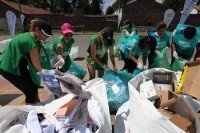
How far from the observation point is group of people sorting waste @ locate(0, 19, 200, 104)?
3635mm

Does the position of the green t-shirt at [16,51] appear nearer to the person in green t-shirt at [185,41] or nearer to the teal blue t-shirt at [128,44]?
the teal blue t-shirt at [128,44]

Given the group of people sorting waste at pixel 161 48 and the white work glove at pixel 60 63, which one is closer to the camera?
the group of people sorting waste at pixel 161 48

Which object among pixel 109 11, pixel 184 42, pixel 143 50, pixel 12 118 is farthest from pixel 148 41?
pixel 109 11

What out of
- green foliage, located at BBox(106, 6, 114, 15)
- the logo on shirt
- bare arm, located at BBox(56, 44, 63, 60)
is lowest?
green foliage, located at BBox(106, 6, 114, 15)

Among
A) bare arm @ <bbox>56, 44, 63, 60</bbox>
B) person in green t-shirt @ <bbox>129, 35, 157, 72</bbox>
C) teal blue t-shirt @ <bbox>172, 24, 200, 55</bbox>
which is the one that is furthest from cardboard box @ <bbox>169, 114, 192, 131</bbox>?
bare arm @ <bbox>56, 44, 63, 60</bbox>

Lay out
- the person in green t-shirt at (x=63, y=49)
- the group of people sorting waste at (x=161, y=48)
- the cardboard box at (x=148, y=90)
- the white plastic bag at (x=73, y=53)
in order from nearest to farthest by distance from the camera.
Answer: the cardboard box at (x=148, y=90) → the group of people sorting waste at (x=161, y=48) → the person in green t-shirt at (x=63, y=49) → the white plastic bag at (x=73, y=53)

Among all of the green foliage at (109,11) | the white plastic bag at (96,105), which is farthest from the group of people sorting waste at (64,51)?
the green foliage at (109,11)

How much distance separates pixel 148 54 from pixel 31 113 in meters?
2.20

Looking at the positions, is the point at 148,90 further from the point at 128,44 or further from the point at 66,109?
the point at 128,44

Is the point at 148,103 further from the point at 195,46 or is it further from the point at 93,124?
the point at 195,46

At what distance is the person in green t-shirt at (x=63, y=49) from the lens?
4.80 meters

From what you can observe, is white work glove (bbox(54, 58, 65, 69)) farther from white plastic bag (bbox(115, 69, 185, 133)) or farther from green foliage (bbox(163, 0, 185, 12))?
green foliage (bbox(163, 0, 185, 12))

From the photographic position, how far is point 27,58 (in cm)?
384

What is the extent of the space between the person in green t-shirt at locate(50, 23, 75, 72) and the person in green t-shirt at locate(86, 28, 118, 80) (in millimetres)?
364
